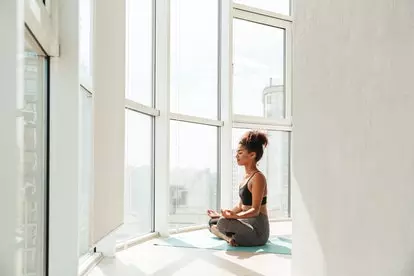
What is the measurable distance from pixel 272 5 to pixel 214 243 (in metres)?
3.27

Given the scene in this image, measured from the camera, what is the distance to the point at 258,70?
220 inches

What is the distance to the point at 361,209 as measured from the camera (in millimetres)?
2221

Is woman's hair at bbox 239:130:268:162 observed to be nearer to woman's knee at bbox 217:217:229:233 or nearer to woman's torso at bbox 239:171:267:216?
woman's torso at bbox 239:171:267:216

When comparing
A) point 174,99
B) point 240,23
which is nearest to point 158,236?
point 174,99

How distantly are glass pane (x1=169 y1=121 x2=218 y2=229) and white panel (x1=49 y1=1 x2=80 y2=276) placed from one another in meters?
Answer: 2.50

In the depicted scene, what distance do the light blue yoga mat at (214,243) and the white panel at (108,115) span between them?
1169mm

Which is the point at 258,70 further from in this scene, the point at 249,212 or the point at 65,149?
the point at 65,149

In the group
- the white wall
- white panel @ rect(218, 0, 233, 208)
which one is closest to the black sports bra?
white panel @ rect(218, 0, 233, 208)

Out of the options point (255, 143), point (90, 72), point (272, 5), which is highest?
point (272, 5)

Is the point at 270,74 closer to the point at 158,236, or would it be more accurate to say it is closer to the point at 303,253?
the point at 158,236

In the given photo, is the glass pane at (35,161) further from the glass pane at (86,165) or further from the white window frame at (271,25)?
the white window frame at (271,25)

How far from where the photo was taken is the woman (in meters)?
3.82

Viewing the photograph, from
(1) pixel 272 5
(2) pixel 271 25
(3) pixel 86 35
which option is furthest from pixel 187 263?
(1) pixel 272 5

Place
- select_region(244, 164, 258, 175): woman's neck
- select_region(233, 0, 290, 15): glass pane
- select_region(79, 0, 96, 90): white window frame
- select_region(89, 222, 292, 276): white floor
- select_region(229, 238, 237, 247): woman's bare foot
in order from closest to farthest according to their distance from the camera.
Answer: select_region(79, 0, 96, 90): white window frame, select_region(89, 222, 292, 276): white floor, select_region(229, 238, 237, 247): woman's bare foot, select_region(244, 164, 258, 175): woman's neck, select_region(233, 0, 290, 15): glass pane
